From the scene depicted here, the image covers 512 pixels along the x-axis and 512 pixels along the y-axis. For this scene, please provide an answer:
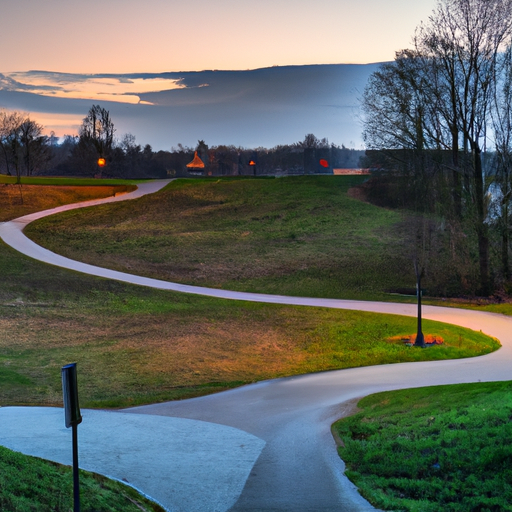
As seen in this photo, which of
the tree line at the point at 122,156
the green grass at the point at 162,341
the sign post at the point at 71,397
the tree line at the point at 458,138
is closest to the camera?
the sign post at the point at 71,397

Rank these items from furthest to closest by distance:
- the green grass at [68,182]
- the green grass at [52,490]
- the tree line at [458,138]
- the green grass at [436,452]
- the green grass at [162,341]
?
the green grass at [68,182] < the tree line at [458,138] < the green grass at [162,341] < the green grass at [436,452] < the green grass at [52,490]

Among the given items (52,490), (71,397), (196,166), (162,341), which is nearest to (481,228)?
(162,341)

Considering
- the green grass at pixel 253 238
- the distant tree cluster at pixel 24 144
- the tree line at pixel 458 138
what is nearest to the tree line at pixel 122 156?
the distant tree cluster at pixel 24 144

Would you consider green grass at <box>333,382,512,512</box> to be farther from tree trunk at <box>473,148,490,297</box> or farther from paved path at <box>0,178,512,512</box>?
tree trunk at <box>473,148,490,297</box>

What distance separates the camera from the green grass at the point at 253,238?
32562mm

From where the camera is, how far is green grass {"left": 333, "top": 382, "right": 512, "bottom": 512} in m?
8.10

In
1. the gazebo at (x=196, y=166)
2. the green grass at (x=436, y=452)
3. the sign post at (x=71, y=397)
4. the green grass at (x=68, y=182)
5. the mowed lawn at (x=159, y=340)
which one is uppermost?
the gazebo at (x=196, y=166)

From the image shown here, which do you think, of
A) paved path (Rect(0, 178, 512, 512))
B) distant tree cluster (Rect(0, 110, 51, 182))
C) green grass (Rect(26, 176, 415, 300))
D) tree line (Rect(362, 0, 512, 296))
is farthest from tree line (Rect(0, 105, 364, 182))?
paved path (Rect(0, 178, 512, 512))

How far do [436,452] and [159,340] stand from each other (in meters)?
12.1

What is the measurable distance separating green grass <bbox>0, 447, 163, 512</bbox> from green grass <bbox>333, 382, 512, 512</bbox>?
3.24 meters

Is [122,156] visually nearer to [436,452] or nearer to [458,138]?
[458,138]

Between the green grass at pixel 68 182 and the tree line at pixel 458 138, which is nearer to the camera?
the tree line at pixel 458 138

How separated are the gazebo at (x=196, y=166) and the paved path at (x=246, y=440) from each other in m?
69.0

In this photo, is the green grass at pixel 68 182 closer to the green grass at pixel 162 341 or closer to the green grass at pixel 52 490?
the green grass at pixel 162 341
